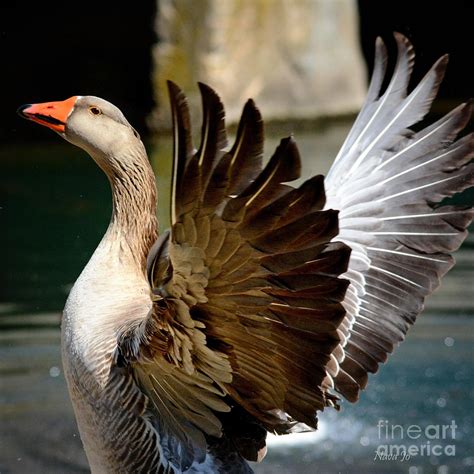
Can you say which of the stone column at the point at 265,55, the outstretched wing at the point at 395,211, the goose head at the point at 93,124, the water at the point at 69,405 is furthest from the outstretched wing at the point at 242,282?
the stone column at the point at 265,55

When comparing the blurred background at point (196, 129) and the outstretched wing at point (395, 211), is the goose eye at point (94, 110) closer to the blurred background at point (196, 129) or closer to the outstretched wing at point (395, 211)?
the outstretched wing at point (395, 211)

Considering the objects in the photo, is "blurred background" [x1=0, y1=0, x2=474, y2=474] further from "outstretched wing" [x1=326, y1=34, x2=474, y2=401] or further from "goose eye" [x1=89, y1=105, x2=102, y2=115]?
"goose eye" [x1=89, y1=105, x2=102, y2=115]

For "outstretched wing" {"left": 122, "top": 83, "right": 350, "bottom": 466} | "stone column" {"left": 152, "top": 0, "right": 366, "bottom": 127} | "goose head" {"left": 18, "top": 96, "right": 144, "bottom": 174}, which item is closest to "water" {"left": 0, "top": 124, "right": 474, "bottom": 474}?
"goose head" {"left": 18, "top": 96, "right": 144, "bottom": 174}

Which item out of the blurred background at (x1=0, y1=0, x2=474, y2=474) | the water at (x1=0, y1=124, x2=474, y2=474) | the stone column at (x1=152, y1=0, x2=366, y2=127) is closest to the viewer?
the water at (x1=0, y1=124, x2=474, y2=474)

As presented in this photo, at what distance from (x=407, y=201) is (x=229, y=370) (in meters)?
1.51

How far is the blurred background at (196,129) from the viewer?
21.9 feet

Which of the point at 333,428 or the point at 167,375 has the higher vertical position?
the point at 167,375

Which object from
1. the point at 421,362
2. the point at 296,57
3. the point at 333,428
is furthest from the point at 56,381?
the point at 296,57

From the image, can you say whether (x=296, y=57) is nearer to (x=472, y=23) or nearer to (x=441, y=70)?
(x=472, y=23)

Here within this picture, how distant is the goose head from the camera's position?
13.3 ft

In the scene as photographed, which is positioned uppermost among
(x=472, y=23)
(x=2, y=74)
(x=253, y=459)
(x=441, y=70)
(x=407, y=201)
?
(x=472, y=23)

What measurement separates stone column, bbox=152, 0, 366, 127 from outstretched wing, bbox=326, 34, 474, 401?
9769 mm

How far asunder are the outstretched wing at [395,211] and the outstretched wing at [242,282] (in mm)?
829

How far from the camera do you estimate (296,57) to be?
15.3 metres
